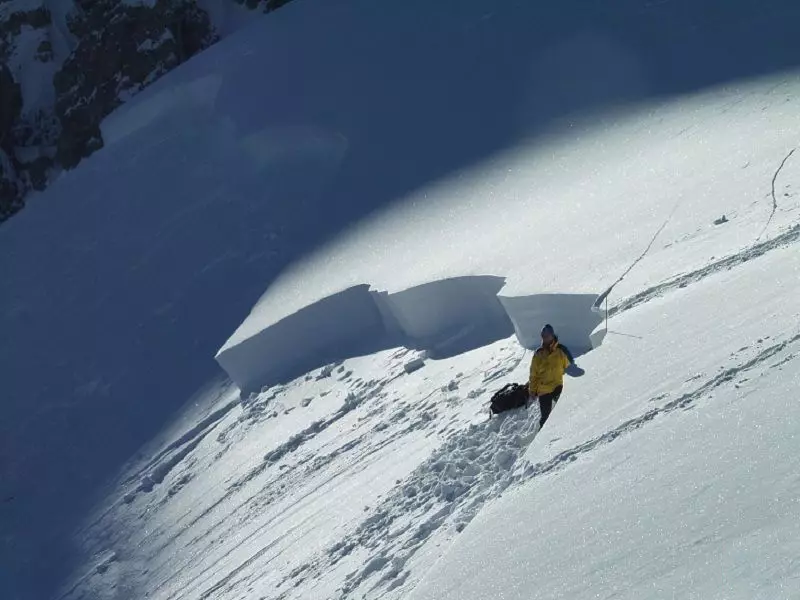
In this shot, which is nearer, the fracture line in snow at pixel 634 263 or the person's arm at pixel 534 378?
the person's arm at pixel 534 378

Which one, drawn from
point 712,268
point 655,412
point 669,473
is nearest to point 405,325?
point 712,268

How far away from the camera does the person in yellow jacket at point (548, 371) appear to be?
8906mm

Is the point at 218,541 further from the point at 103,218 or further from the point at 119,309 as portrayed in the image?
the point at 103,218

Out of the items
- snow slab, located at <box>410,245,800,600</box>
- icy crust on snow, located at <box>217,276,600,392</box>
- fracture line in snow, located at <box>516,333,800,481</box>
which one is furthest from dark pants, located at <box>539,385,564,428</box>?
icy crust on snow, located at <box>217,276,600,392</box>

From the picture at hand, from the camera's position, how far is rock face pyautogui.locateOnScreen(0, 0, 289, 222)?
22.4 m

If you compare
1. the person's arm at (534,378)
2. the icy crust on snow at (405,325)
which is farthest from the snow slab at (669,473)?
the icy crust on snow at (405,325)

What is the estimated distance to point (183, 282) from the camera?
53.8ft

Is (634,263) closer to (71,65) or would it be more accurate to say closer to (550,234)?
(550,234)

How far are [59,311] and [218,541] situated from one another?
22.0 feet

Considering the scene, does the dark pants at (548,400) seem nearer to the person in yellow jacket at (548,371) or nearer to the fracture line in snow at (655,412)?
the person in yellow jacket at (548,371)

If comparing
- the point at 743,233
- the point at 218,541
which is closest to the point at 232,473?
the point at 218,541

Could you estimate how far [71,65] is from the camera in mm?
23062

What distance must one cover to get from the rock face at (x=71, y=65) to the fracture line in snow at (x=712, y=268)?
555 inches

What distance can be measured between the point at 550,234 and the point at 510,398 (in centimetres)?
335
